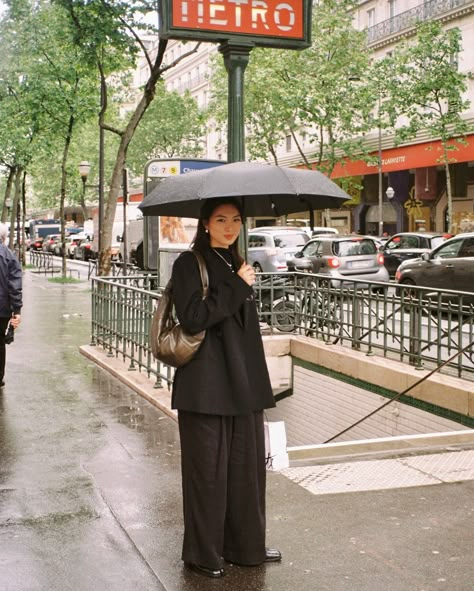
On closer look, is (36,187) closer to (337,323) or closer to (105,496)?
(337,323)

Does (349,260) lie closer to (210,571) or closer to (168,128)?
(210,571)

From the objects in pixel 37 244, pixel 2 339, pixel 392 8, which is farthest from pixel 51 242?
pixel 2 339

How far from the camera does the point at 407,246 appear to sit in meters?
25.5

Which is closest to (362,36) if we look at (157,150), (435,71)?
(435,71)

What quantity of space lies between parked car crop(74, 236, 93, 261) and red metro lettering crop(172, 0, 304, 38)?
1727 inches

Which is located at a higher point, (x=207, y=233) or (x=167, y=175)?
(x=167, y=175)

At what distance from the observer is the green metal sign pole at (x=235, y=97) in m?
6.66

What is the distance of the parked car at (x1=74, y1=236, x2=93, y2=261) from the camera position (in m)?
51.4

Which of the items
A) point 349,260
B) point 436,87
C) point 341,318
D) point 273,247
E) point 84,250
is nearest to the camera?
point 341,318

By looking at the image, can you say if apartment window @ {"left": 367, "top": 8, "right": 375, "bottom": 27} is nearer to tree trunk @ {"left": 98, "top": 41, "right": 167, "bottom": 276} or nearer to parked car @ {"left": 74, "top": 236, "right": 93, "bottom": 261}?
parked car @ {"left": 74, "top": 236, "right": 93, "bottom": 261}

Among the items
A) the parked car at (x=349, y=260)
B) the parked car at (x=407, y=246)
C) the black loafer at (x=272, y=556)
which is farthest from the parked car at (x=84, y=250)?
the black loafer at (x=272, y=556)

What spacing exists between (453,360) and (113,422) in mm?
3692

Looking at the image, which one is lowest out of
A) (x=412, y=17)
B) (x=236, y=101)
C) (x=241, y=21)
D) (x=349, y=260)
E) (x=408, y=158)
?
(x=349, y=260)

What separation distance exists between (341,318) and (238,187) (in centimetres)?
741
